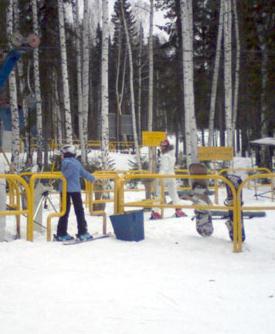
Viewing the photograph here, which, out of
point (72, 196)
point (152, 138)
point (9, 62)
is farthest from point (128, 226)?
point (152, 138)

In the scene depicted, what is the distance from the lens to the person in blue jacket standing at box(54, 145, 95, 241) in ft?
27.8

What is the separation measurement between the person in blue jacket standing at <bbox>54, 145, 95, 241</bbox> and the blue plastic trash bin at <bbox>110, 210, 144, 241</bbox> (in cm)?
44

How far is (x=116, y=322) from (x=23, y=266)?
232 cm

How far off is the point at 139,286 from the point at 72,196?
304cm

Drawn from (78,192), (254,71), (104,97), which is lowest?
(78,192)

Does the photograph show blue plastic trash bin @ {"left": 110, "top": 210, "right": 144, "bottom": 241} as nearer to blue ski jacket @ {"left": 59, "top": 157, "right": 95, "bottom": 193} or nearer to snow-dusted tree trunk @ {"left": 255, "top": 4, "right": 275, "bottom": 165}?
blue ski jacket @ {"left": 59, "top": 157, "right": 95, "bottom": 193}

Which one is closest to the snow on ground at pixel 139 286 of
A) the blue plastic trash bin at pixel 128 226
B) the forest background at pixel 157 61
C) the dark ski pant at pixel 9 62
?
the blue plastic trash bin at pixel 128 226

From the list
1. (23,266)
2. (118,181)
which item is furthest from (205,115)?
(23,266)

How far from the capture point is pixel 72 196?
863 centimetres

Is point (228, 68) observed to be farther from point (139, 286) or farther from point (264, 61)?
point (139, 286)

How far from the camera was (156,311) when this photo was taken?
507cm

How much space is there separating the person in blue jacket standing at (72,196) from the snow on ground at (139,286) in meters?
0.36

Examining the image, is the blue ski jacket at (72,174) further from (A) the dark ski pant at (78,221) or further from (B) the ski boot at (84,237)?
(B) the ski boot at (84,237)

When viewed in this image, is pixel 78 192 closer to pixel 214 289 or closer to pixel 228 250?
pixel 228 250
